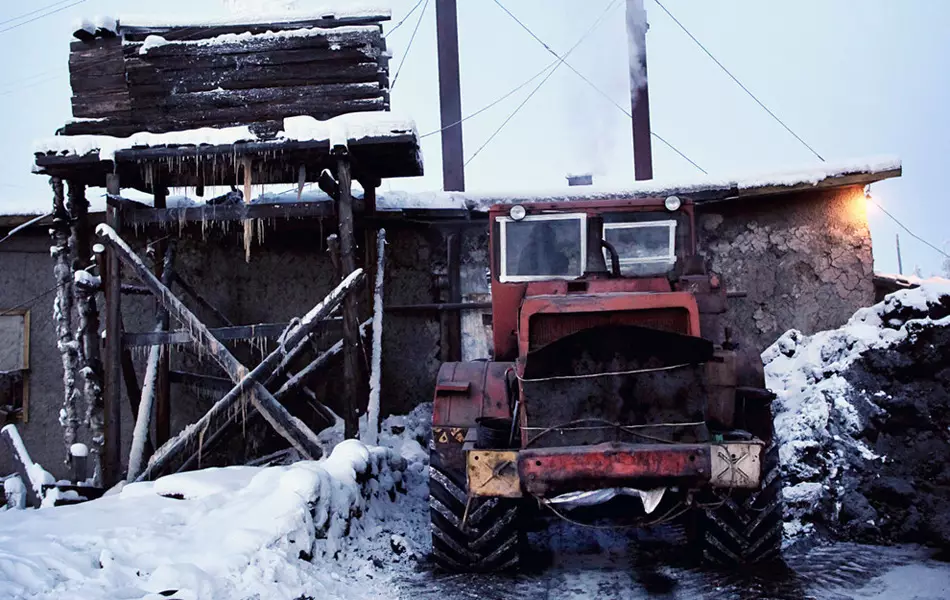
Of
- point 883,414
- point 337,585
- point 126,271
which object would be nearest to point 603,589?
point 337,585

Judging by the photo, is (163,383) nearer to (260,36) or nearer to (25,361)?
(25,361)

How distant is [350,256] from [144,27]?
331 centimetres

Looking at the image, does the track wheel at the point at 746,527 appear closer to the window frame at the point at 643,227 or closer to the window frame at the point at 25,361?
the window frame at the point at 643,227

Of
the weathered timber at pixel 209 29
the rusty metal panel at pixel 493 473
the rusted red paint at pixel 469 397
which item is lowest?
the rusty metal panel at pixel 493 473

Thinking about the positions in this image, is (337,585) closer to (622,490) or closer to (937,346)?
(622,490)

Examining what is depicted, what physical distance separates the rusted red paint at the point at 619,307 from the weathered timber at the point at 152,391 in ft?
15.5

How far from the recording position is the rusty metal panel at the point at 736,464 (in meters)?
4.98

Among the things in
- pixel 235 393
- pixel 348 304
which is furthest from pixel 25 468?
pixel 348 304

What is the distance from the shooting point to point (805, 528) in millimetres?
6805

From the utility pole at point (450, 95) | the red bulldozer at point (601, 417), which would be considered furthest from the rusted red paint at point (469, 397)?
the utility pole at point (450, 95)

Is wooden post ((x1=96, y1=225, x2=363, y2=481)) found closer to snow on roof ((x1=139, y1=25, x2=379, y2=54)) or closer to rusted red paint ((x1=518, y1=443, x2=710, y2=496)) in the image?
snow on roof ((x1=139, y1=25, x2=379, y2=54))

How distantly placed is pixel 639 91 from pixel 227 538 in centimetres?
1197

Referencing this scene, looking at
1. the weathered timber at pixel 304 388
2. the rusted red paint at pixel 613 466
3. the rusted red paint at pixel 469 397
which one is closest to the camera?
the rusted red paint at pixel 613 466

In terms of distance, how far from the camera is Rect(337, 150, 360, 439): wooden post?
322 inches
